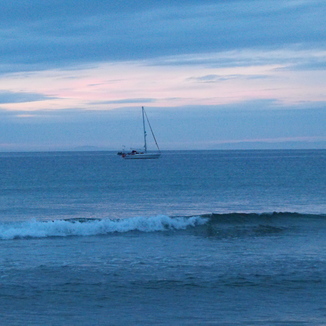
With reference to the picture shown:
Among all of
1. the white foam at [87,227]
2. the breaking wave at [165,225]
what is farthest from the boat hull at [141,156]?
the white foam at [87,227]

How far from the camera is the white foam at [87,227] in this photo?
22750 mm

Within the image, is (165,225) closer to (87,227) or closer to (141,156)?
(87,227)

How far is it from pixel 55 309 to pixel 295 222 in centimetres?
1739

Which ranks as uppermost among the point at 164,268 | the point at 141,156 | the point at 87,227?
the point at 141,156

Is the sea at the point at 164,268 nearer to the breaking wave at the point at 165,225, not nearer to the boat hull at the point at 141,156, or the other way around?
the breaking wave at the point at 165,225

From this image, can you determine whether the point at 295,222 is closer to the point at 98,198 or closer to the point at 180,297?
the point at 180,297

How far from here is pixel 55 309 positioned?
504 inches

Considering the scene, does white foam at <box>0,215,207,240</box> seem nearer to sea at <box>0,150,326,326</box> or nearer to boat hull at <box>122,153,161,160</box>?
sea at <box>0,150,326,326</box>

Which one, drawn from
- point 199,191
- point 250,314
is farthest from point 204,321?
point 199,191

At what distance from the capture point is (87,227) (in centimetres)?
2412

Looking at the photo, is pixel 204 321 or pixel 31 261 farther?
pixel 31 261

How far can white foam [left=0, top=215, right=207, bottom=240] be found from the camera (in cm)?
2275

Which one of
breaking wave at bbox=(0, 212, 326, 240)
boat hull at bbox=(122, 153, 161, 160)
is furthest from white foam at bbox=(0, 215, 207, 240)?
boat hull at bbox=(122, 153, 161, 160)

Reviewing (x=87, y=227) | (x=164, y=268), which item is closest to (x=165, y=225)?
(x=87, y=227)
